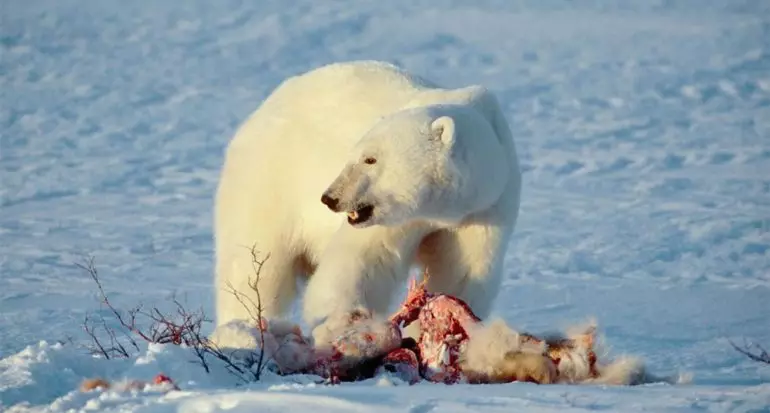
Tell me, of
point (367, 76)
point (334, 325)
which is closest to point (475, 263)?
point (334, 325)

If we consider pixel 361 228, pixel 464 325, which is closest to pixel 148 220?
pixel 361 228

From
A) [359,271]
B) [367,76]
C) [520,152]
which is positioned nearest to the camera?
[359,271]

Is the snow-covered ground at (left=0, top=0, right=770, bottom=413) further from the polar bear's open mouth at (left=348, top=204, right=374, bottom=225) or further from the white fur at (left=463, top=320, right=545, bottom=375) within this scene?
the polar bear's open mouth at (left=348, top=204, right=374, bottom=225)

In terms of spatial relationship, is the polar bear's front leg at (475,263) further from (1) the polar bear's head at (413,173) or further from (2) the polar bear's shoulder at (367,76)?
(2) the polar bear's shoulder at (367,76)

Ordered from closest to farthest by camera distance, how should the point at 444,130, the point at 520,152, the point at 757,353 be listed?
the point at 444,130, the point at 757,353, the point at 520,152

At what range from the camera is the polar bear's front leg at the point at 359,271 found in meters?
4.85

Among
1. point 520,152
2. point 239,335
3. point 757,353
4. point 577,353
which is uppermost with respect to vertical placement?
point 520,152

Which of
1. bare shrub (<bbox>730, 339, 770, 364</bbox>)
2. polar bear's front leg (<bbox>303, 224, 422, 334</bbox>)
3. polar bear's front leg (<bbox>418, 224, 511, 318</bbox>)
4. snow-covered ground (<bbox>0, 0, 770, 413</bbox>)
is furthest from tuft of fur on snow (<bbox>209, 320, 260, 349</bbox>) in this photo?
bare shrub (<bbox>730, 339, 770, 364</bbox>)

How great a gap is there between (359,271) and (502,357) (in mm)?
1151

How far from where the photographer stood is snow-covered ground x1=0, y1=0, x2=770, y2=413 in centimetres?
366

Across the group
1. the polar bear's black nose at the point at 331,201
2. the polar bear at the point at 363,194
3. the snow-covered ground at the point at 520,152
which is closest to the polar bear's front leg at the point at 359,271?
the polar bear at the point at 363,194

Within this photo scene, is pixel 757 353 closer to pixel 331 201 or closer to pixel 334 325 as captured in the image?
pixel 331 201

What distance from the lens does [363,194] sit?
4.78 meters

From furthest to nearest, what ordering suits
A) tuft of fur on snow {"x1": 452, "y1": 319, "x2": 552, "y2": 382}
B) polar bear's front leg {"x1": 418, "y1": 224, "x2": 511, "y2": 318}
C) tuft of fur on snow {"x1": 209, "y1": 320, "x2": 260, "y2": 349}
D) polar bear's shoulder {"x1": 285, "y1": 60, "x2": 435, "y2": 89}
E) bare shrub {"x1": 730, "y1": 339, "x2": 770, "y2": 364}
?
1. polar bear's shoulder {"x1": 285, "y1": 60, "x2": 435, "y2": 89}
2. polar bear's front leg {"x1": 418, "y1": 224, "x2": 511, "y2": 318}
3. tuft of fur on snow {"x1": 209, "y1": 320, "x2": 260, "y2": 349}
4. bare shrub {"x1": 730, "y1": 339, "x2": 770, "y2": 364}
5. tuft of fur on snow {"x1": 452, "y1": 319, "x2": 552, "y2": 382}
